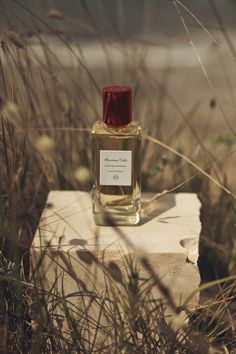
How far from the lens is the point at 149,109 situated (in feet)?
8.86

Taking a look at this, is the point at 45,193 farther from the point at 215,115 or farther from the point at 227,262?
the point at 215,115

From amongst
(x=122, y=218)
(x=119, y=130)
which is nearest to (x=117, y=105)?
(x=119, y=130)

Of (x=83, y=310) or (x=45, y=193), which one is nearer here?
(x=83, y=310)

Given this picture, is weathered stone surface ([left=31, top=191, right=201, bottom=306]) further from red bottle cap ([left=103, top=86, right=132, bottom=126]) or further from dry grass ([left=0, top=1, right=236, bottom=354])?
red bottle cap ([left=103, top=86, right=132, bottom=126])

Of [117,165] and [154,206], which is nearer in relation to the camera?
[117,165]

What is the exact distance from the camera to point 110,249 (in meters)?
1.87

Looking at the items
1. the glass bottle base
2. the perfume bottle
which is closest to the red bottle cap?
the perfume bottle

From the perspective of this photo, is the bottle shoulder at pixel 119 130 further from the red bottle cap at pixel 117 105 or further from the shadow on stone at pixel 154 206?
the shadow on stone at pixel 154 206

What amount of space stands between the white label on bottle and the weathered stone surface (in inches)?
4.8

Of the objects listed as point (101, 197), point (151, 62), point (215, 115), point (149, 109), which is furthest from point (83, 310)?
point (151, 62)

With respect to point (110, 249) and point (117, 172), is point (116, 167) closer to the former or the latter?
point (117, 172)

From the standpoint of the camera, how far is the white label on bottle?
1.97 metres

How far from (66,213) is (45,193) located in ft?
1.12

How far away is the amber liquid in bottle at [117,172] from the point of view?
6.43 ft
